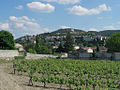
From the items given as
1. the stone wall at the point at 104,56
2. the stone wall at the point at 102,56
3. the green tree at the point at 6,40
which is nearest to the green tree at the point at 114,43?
the stone wall at the point at 104,56

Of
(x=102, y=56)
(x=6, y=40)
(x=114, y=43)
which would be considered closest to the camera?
(x=102, y=56)

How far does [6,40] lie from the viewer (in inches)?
A: 2611

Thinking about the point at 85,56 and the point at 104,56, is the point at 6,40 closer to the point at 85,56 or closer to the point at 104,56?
the point at 85,56

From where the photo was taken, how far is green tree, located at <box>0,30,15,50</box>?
66.3 metres

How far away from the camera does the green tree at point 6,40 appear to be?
66312 mm

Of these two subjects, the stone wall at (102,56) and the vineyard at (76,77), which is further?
the stone wall at (102,56)

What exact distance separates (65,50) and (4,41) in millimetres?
35200

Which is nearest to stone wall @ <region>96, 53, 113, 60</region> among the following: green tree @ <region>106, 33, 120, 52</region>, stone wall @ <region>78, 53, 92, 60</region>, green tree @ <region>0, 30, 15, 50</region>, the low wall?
stone wall @ <region>78, 53, 92, 60</region>

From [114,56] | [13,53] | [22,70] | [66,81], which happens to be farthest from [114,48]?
[66,81]

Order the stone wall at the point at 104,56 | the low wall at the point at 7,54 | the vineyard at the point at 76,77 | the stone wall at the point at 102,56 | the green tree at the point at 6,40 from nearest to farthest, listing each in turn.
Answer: the vineyard at the point at 76,77 → the low wall at the point at 7,54 → the stone wall at the point at 102,56 → the stone wall at the point at 104,56 → the green tree at the point at 6,40

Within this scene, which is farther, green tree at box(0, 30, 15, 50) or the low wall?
green tree at box(0, 30, 15, 50)

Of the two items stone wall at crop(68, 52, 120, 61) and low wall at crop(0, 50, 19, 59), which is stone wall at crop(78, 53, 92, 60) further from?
low wall at crop(0, 50, 19, 59)

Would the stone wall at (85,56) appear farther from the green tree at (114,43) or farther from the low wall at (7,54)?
the low wall at (7,54)

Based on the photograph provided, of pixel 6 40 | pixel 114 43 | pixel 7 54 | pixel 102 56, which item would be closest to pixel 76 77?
pixel 7 54
